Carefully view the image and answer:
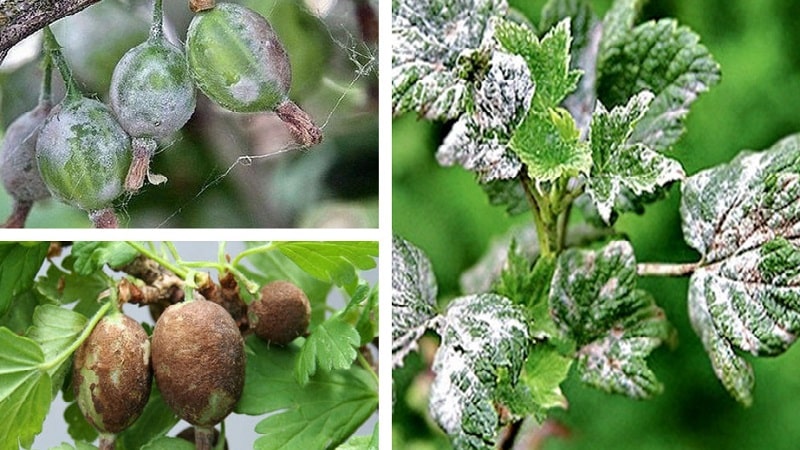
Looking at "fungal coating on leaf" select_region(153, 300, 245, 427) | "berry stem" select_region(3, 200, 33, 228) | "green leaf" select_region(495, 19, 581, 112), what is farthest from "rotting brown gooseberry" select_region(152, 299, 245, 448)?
"green leaf" select_region(495, 19, 581, 112)

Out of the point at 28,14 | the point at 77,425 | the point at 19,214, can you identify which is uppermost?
the point at 28,14

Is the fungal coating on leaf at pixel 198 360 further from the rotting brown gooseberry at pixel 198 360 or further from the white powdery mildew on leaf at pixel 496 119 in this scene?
the white powdery mildew on leaf at pixel 496 119

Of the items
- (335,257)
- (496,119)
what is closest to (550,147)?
(496,119)

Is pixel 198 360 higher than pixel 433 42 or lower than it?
lower

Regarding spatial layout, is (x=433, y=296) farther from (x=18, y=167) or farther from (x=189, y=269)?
(x=18, y=167)

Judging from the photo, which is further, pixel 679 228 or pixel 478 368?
pixel 679 228

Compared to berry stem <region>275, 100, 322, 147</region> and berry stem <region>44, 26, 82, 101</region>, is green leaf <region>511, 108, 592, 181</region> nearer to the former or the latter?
berry stem <region>275, 100, 322, 147</region>

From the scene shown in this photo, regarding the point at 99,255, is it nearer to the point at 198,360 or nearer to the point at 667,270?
the point at 198,360
